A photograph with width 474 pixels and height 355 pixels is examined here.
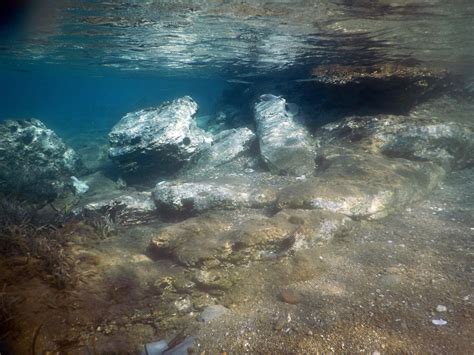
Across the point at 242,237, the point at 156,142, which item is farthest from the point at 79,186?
the point at 242,237

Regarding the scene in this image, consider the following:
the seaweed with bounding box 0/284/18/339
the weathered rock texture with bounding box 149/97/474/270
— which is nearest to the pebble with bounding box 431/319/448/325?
the weathered rock texture with bounding box 149/97/474/270

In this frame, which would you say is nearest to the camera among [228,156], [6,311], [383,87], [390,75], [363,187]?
[6,311]

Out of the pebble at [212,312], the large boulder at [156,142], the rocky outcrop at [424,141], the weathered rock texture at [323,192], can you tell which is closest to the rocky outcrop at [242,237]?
the weathered rock texture at [323,192]

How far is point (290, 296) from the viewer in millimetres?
5266

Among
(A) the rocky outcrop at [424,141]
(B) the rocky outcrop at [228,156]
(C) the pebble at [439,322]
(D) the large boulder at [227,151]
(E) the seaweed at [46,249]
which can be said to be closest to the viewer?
(C) the pebble at [439,322]

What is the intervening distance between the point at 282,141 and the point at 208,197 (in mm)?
4690

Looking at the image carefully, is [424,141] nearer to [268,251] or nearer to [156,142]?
[268,251]

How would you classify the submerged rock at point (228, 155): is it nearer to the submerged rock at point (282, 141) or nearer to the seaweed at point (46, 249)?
the submerged rock at point (282, 141)

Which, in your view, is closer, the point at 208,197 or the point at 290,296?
the point at 290,296

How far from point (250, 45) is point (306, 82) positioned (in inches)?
147

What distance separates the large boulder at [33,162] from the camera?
12406 mm

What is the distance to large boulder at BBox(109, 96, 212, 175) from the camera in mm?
12344

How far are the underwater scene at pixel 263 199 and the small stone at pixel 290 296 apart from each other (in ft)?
0.11

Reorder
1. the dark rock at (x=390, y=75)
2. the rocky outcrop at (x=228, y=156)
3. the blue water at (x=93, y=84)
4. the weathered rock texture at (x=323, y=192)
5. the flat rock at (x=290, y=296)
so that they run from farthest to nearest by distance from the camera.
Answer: the blue water at (x=93, y=84), the rocky outcrop at (x=228, y=156), the dark rock at (x=390, y=75), the weathered rock texture at (x=323, y=192), the flat rock at (x=290, y=296)
